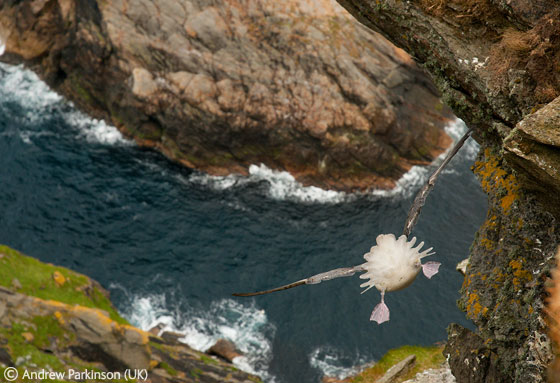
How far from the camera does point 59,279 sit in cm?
2448

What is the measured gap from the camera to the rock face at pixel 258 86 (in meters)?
41.4

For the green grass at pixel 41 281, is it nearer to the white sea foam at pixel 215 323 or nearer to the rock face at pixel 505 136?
the white sea foam at pixel 215 323

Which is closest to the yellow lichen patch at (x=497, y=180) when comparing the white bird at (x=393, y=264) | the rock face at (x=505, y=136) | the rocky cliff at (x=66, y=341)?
the rock face at (x=505, y=136)

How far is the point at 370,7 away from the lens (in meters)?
12.5

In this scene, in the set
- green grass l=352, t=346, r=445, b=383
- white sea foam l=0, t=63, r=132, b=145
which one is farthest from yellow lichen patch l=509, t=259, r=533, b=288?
white sea foam l=0, t=63, r=132, b=145

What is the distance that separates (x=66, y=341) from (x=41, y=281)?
5.74 meters

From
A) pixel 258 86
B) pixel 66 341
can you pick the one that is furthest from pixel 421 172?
pixel 66 341

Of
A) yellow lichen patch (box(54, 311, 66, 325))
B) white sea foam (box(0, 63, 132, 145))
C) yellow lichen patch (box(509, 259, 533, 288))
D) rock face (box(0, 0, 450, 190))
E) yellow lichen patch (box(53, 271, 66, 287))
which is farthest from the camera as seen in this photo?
white sea foam (box(0, 63, 132, 145))

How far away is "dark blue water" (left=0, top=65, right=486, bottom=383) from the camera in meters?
31.8

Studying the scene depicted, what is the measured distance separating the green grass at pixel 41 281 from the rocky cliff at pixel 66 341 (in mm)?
42

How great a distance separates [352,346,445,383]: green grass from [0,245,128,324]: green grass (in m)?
11.6

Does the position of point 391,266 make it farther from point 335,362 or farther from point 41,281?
point 335,362

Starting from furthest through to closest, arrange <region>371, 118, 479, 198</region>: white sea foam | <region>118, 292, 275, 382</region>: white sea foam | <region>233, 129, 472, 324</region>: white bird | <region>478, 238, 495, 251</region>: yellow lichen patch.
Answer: <region>371, 118, 479, 198</region>: white sea foam
<region>118, 292, 275, 382</region>: white sea foam
<region>478, 238, 495, 251</region>: yellow lichen patch
<region>233, 129, 472, 324</region>: white bird

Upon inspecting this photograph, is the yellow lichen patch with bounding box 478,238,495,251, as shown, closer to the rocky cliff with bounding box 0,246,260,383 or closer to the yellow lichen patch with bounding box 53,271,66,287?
the rocky cliff with bounding box 0,246,260,383
